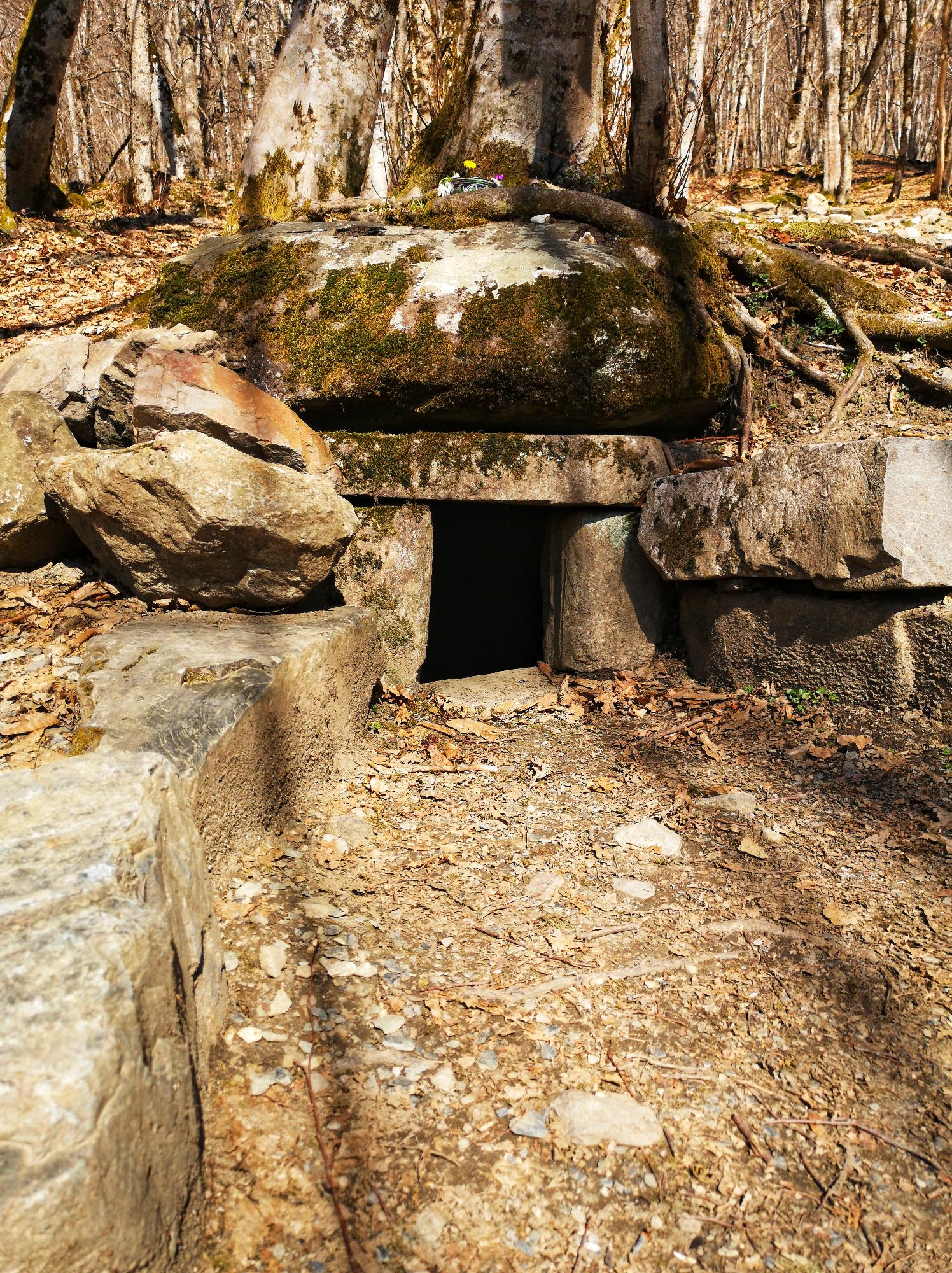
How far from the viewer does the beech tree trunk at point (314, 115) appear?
464 centimetres

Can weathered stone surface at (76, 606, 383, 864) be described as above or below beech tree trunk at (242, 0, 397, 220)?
below

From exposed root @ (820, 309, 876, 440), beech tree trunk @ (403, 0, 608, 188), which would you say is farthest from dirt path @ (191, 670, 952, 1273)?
beech tree trunk @ (403, 0, 608, 188)

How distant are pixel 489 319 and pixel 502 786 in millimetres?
2033

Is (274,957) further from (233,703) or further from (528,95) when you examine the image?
(528,95)

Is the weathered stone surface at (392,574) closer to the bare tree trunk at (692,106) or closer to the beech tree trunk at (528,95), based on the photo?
the beech tree trunk at (528,95)

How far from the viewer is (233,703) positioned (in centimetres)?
239

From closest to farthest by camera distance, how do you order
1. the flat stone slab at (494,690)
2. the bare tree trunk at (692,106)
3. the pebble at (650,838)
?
the pebble at (650,838) → the flat stone slab at (494,690) → the bare tree trunk at (692,106)

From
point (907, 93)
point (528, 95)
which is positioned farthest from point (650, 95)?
point (907, 93)

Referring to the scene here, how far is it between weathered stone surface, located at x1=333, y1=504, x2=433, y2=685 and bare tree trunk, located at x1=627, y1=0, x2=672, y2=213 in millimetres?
2216

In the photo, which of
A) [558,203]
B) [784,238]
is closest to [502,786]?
[558,203]

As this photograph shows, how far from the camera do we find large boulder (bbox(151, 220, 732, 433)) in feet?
12.2

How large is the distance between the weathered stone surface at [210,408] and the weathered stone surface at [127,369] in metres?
0.13

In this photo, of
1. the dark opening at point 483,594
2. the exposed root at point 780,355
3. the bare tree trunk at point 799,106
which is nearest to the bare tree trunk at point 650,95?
the exposed root at point 780,355

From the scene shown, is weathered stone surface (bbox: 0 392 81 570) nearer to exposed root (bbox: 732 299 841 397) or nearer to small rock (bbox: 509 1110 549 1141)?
small rock (bbox: 509 1110 549 1141)
